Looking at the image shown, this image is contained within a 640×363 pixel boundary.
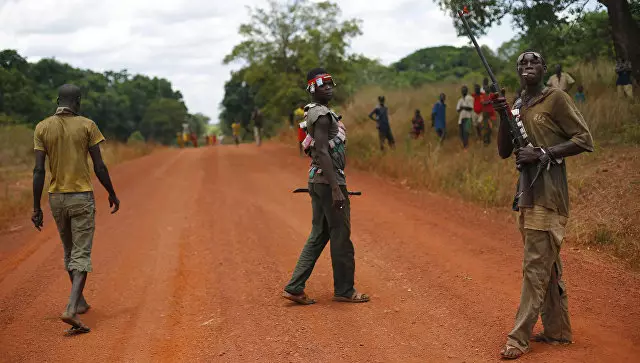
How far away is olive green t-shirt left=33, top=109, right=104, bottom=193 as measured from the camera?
6062 mm

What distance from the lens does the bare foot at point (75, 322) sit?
562 cm

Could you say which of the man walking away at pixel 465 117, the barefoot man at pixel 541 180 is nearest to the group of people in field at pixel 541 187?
the barefoot man at pixel 541 180

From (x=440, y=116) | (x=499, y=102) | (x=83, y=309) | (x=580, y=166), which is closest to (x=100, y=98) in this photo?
(x=440, y=116)

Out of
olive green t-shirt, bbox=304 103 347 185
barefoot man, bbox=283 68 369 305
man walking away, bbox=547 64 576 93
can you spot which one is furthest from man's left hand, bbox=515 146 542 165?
man walking away, bbox=547 64 576 93

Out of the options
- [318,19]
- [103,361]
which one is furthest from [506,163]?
[318,19]

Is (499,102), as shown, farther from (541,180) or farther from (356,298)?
(356,298)

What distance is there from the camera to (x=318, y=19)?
24.4 metres

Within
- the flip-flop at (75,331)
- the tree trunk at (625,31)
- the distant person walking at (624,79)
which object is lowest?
the flip-flop at (75,331)

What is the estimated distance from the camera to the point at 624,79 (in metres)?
14.9

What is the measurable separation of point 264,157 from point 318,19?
6230mm

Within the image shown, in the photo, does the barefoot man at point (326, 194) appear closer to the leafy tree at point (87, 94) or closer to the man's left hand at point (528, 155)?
the man's left hand at point (528, 155)

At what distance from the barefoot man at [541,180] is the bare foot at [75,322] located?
3424mm

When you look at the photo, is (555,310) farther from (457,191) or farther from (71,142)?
(457,191)

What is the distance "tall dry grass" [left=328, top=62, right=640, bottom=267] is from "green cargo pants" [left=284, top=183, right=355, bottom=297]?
3.18m
